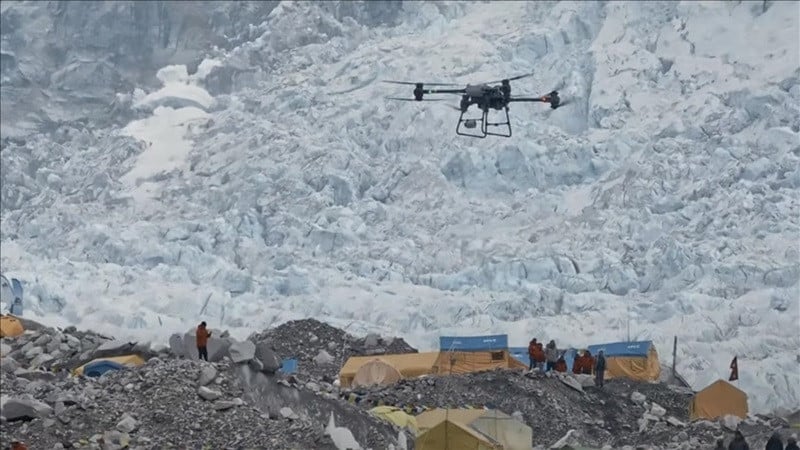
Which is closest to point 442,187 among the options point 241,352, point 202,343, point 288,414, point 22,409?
point 202,343

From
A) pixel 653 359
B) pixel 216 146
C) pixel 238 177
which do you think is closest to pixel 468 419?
pixel 653 359

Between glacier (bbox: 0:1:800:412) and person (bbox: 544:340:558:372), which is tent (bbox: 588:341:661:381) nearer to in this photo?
person (bbox: 544:340:558:372)

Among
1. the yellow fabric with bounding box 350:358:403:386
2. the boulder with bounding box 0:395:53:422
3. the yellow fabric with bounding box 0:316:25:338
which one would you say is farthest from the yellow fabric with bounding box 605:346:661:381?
the boulder with bounding box 0:395:53:422

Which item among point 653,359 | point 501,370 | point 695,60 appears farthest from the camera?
point 695,60

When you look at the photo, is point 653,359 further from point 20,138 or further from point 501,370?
point 20,138

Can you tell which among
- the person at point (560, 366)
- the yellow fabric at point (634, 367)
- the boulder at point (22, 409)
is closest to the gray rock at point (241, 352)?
the boulder at point (22, 409)

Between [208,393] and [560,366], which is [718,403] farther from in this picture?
[208,393]

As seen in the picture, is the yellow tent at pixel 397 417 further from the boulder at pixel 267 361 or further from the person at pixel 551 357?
the person at pixel 551 357
